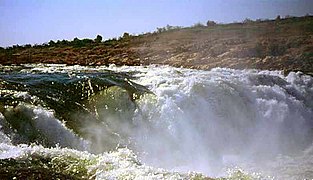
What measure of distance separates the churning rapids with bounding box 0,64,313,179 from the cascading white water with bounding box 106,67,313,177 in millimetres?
25

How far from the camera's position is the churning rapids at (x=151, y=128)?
5656mm

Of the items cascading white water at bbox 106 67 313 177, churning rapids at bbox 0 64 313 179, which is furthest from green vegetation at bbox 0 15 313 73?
churning rapids at bbox 0 64 313 179

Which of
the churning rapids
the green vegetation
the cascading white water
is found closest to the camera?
the churning rapids

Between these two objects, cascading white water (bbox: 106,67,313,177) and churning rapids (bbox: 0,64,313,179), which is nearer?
churning rapids (bbox: 0,64,313,179)

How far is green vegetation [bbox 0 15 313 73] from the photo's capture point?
20.9 m

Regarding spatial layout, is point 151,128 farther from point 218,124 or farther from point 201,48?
point 201,48

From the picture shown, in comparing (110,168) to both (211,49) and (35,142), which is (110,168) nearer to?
(35,142)

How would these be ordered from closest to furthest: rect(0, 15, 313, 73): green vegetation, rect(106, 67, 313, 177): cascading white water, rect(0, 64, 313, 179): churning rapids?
rect(0, 64, 313, 179): churning rapids, rect(106, 67, 313, 177): cascading white water, rect(0, 15, 313, 73): green vegetation

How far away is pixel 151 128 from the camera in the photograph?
905 centimetres

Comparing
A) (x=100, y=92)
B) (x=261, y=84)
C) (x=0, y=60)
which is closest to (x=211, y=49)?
(x=261, y=84)

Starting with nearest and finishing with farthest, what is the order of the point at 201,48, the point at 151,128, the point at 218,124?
the point at 151,128 < the point at 218,124 < the point at 201,48

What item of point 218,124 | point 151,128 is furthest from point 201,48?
point 151,128

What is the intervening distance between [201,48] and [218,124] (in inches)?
517

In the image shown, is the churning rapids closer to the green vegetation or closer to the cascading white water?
the cascading white water
